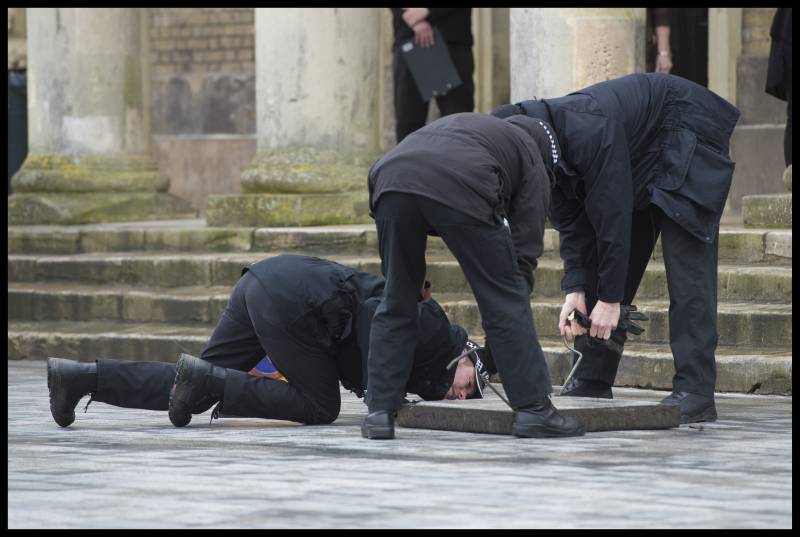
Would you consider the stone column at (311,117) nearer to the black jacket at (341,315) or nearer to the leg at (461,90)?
the leg at (461,90)

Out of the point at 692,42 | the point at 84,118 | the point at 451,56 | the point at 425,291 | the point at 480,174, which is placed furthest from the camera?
the point at 692,42

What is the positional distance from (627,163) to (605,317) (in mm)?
517

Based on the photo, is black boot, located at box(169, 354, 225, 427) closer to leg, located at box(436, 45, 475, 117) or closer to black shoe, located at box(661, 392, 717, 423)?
black shoe, located at box(661, 392, 717, 423)

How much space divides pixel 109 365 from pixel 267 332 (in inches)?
23.4

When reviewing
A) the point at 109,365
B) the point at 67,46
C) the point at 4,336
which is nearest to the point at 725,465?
the point at 109,365

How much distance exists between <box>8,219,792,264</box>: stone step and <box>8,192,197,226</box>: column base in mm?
331

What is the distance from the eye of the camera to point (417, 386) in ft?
22.2

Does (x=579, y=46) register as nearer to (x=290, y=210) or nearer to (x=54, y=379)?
(x=290, y=210)

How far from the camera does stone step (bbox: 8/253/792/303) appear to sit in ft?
29.5

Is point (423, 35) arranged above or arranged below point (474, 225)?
above

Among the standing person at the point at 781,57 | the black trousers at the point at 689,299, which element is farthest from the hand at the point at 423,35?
the black trousers at the point at 689,299

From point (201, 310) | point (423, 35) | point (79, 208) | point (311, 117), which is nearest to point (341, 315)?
point (201, 310)

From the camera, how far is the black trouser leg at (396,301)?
618 centimetres

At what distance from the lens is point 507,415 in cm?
640
